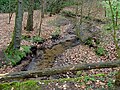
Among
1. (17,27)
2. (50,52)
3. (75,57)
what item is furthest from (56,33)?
(17,27)

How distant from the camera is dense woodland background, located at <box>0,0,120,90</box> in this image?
683cm

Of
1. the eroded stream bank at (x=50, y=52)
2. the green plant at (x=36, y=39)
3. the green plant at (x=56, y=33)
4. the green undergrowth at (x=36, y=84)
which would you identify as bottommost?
the eroded stream bank at (x=50, y=52)

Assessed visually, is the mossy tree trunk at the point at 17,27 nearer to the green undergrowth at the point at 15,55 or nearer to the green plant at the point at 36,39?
the green undergrowth at the point at 15,55

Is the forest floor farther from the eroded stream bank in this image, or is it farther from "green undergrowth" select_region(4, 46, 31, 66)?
the eroded stream bank

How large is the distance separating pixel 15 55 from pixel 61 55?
264 cm

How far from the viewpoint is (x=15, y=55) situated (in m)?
12.1

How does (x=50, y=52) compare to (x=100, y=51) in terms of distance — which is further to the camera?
(x=50, y=52)

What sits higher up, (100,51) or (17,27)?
(17,27)

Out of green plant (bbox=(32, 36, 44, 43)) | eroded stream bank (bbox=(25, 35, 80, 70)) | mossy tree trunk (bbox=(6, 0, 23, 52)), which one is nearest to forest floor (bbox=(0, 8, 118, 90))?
eroded stream bank (bbox=(25, 35, 80, 70))

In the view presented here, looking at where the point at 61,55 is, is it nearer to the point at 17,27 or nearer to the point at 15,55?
the point at 15,55

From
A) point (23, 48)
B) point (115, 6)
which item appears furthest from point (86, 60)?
point (115, 6)

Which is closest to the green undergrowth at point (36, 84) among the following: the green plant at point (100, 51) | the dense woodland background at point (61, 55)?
the dense woodland background at point (61, 55)

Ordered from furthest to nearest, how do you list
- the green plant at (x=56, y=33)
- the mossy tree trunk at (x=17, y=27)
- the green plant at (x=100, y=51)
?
the green plant at (x=56, y=33)
the green plant at (x=100, y=51)
the mossy tree trunk at (x=17, y=27)

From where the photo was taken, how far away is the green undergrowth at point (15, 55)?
11.5m
